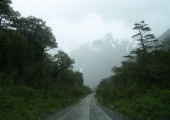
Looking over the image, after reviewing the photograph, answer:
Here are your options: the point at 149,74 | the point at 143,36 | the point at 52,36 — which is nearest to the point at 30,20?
the point at 52,36

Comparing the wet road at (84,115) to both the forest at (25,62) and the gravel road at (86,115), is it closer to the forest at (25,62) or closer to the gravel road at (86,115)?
the gravel road at (86,115)

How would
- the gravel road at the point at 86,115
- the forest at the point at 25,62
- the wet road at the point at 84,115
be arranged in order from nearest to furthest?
the wet road at the point at 84,115
the gravel road at the point at 86,115
the forest at the point at 25,62

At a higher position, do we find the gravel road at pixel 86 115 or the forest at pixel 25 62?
the forest at pixel 25 62

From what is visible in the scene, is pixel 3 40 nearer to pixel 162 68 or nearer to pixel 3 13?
pixel 3 13

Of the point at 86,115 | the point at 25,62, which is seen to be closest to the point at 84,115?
the point at 86,115

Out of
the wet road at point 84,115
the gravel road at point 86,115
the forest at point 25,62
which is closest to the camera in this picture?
the wet road at point 84,115

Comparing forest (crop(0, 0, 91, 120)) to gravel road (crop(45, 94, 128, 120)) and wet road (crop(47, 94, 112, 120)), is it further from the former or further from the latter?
wet road (crop(47, 94, 112, 120))

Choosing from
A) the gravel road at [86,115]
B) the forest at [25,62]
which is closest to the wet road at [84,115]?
the gravel road at [86,115]

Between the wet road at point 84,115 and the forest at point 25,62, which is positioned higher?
the forest at point 25,62

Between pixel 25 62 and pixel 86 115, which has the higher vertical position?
pixel 25 62

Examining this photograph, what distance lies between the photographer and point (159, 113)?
1173cm

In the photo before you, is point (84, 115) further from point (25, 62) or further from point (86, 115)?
point (25, 62)

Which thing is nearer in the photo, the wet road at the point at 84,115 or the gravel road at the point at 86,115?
the wet road at the point at 84,115

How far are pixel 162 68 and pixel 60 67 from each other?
101ft
